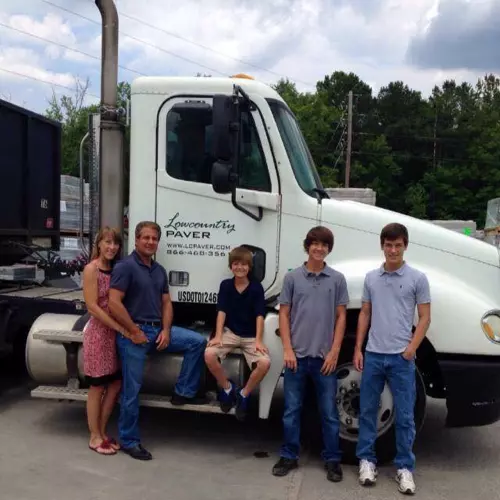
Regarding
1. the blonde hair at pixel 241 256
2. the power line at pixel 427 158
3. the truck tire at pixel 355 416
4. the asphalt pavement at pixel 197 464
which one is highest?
the power line at pixel 427 158

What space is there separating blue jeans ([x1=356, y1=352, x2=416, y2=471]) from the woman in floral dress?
1.93 m

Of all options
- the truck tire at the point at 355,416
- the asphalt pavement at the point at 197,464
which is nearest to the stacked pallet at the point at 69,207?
the asphalt pavement at the point at 197,464

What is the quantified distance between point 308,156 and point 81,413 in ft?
10.8

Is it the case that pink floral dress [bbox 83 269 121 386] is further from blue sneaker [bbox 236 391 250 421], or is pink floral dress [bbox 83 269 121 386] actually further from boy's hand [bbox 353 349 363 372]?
boy's hand [bbox 353 349 363 372]

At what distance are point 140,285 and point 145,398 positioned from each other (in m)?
0.97

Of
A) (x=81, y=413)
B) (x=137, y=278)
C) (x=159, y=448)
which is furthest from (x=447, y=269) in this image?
(x=81, y=413)

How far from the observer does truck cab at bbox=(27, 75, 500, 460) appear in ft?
16.1

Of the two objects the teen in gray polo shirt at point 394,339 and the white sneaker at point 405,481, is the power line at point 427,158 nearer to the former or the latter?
the teen in gray polo shirt at point 394,339

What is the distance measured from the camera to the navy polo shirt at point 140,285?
4.88m

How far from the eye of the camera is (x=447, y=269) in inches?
197

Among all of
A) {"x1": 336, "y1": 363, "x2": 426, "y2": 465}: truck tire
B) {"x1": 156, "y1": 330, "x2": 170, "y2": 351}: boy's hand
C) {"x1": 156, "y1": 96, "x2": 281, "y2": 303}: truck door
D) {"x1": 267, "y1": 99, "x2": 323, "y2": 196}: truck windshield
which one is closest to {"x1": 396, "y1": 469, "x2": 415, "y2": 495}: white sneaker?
{"x1": 336, "y1": 363, "x2": 426, "y2": 465}: truck tire

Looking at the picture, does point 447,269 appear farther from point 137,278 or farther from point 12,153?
point 12,153

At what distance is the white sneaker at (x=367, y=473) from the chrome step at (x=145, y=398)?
3.52ft

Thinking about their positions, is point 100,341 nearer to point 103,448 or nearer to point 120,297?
point 120,297
